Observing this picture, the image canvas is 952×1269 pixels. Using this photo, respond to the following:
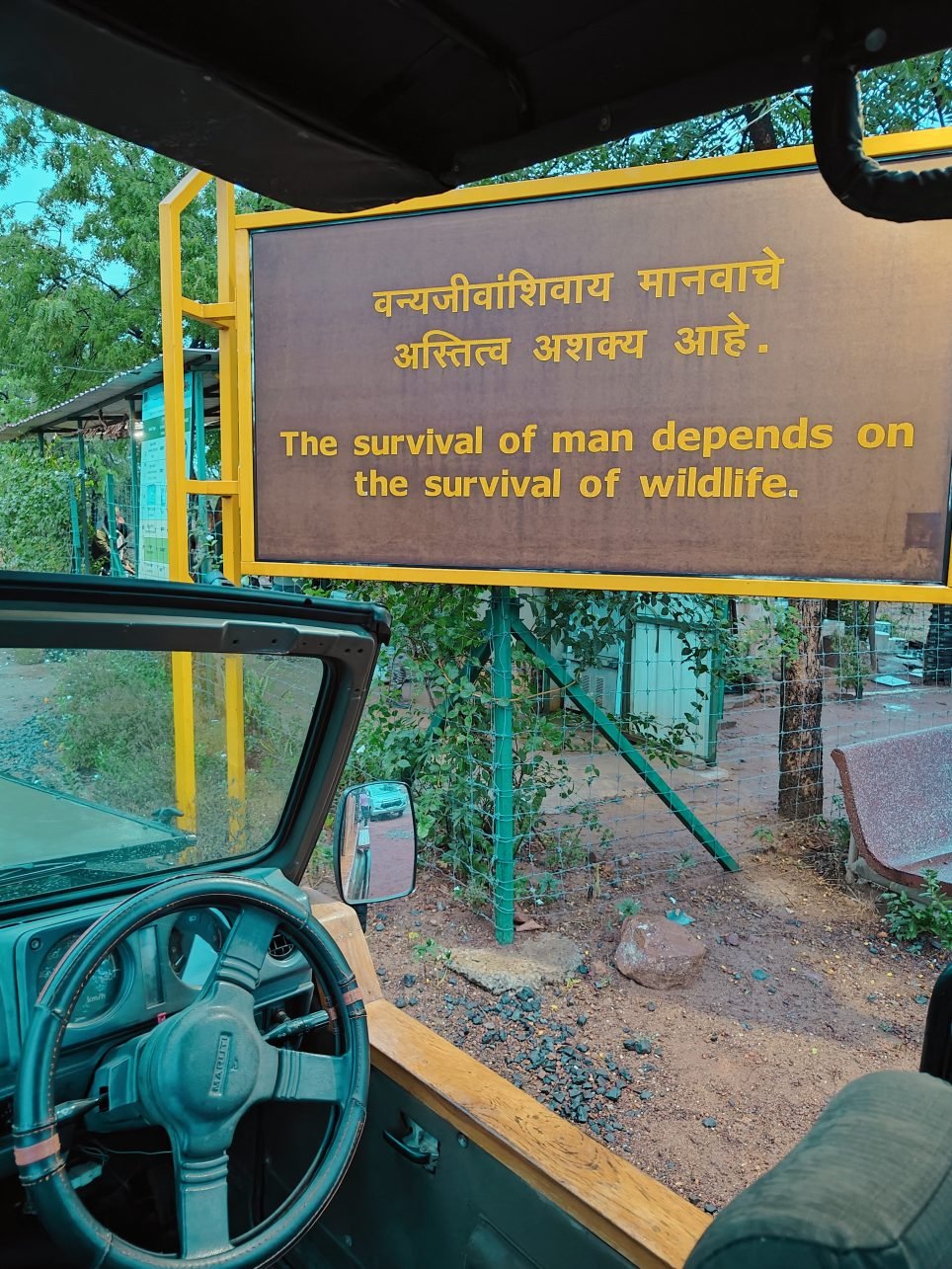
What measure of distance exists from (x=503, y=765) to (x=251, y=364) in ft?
7.41

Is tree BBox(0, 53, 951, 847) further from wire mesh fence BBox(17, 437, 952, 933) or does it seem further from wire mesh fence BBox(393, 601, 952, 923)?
wire mesh fence BBox(393, 601, 952, 923)

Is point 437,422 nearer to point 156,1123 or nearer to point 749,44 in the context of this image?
point 749,44

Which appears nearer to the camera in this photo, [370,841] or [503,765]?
[370,841]

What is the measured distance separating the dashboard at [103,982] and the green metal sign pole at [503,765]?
2516mm

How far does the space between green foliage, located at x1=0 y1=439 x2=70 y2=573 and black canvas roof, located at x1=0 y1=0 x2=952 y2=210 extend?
10.7 m

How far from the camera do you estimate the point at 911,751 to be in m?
4.91

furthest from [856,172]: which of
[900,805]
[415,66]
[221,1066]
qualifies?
[900,805]

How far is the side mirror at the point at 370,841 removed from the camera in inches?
76.9

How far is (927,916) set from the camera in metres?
4.30

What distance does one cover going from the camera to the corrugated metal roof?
267 inches

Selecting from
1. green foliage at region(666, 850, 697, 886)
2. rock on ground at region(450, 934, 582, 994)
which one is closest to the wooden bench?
green foliage at region(666, 850, 697, 886)

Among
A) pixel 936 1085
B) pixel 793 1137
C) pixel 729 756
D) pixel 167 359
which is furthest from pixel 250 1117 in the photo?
pixel 729 756

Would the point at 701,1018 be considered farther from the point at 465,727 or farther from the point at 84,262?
the point at 84,262

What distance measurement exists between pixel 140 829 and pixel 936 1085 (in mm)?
1482
